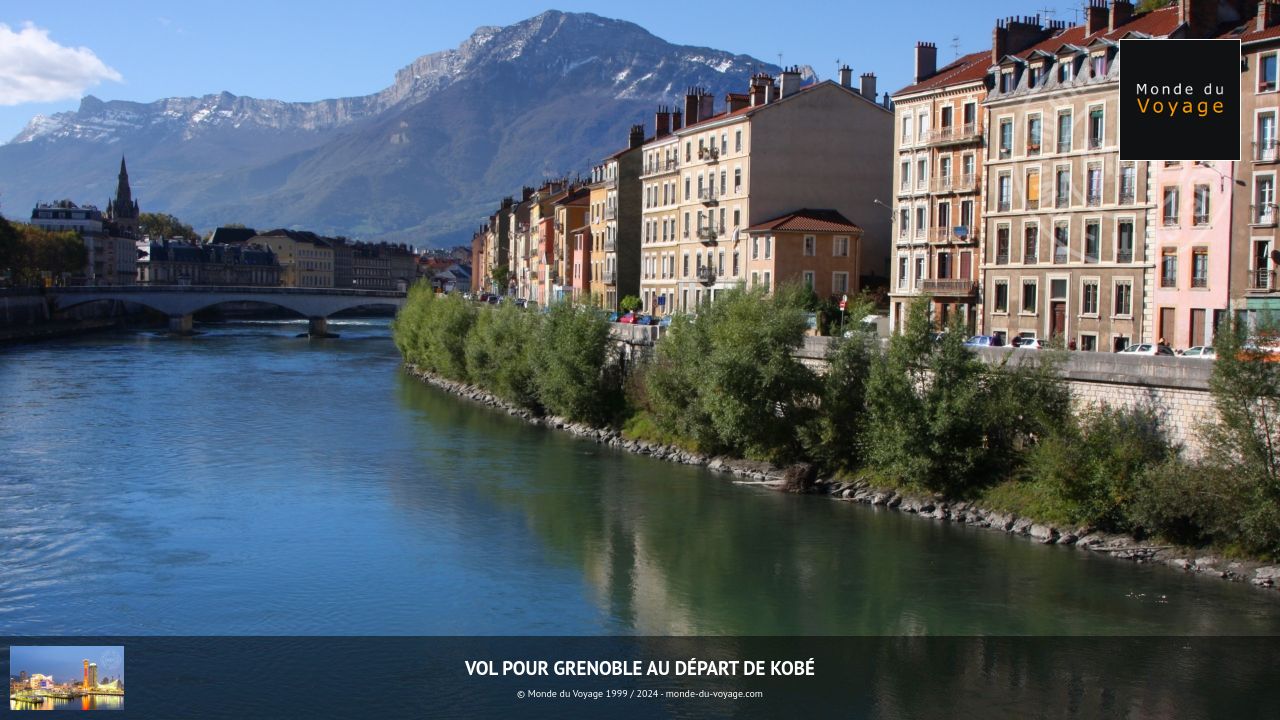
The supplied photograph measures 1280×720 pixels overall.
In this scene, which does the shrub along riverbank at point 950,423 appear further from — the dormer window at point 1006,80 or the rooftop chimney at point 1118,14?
the rooftop chimney at point 1118,14

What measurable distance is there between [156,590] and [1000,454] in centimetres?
1912

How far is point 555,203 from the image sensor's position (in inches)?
3600

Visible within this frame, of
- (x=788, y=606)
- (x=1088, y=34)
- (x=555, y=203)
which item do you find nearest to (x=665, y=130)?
(x=555, y=203)

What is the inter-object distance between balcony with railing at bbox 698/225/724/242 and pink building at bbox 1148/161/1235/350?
972 inches

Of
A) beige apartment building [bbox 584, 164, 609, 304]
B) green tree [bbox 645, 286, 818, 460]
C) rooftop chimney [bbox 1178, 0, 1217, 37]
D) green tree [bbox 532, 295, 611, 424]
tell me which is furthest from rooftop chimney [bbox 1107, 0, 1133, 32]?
beige apartment building [bbox 584, 164, 609, 304]

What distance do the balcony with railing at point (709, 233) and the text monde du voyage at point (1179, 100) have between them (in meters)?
28.2

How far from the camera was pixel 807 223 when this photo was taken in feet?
183

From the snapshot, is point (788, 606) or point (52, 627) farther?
point (788, 606)

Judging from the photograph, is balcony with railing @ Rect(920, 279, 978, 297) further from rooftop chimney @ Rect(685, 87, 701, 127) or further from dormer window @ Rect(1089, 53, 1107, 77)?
rooftop chimney @ Rect(685, 87, 701, 127)

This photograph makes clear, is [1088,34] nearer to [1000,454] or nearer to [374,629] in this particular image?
[1000,454]

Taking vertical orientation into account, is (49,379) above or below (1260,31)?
below

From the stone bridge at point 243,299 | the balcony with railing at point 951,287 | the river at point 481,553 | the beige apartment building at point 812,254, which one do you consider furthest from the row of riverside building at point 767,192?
the stone bridge at point 243,299

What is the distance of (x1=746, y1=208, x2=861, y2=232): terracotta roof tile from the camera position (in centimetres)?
5538

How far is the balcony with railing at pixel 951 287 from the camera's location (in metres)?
46.2
